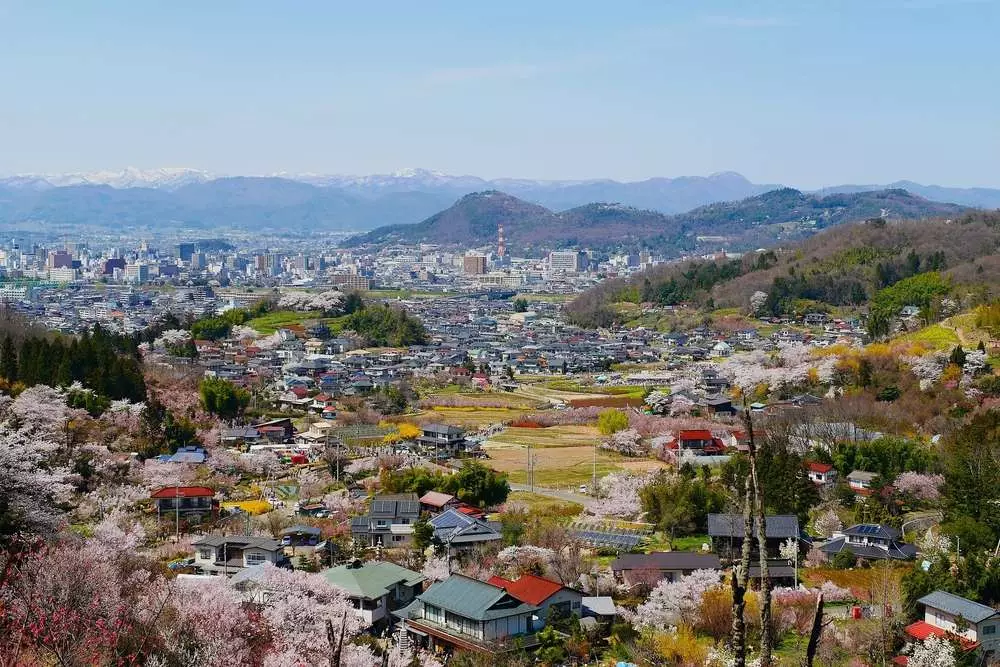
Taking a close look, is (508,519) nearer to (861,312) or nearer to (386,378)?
(386,378)

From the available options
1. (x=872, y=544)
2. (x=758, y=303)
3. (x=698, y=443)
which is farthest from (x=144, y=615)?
(x=758, y=303)

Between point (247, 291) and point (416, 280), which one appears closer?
point (247, 291)

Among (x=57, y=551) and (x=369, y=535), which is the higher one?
(x=57, y=551)

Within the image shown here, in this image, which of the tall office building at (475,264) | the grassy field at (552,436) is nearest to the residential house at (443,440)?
the grassy field at (552,436)

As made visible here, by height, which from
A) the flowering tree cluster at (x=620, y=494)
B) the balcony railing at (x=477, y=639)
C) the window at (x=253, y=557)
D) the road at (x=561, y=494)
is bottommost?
the road at (x=561, y=494)

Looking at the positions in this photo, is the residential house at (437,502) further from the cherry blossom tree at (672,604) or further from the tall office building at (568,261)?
the tall office building at (568,261)

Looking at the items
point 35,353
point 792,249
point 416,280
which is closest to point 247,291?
point 416,280
